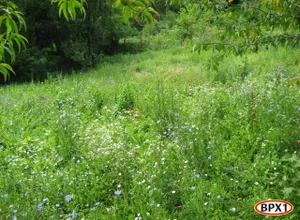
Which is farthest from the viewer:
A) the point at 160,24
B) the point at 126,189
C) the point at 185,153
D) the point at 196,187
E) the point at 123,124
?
the point at 160,24

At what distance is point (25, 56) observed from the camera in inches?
561

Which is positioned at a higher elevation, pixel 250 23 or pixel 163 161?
pixel 250 23

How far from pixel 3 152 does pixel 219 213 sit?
305 cm

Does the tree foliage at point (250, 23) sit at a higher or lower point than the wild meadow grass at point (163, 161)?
higher

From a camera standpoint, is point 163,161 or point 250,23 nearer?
point 250,23

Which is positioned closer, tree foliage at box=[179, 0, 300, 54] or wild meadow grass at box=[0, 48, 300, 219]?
tree foliage at box=[179, 0, 300, 54]

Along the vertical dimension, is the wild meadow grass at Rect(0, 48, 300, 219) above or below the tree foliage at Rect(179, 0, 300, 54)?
below

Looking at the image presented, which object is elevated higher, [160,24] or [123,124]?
[160,24]

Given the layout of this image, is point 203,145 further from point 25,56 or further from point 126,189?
point 25,56

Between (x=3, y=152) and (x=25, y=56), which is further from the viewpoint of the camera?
(x=25, y=56)

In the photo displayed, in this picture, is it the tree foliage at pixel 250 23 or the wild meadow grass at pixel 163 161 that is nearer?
the tree foliage at pixel 250 23

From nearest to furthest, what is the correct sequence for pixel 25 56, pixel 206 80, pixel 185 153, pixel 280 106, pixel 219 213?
pixel 219 213 → pixel 185 153 → pixel 280 106 → pixel 206 80 → pixel 25 56

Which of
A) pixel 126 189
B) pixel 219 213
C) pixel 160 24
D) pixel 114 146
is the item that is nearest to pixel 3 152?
pixel 114 146

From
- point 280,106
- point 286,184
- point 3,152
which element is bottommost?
point 3,152
